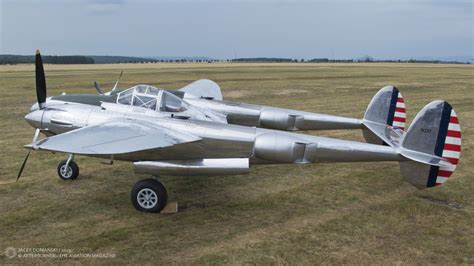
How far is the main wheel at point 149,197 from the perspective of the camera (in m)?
7.40

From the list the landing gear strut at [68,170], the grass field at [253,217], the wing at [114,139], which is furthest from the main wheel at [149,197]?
the landing gear strut at [68,170]

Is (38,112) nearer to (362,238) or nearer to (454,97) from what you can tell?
(362,238)

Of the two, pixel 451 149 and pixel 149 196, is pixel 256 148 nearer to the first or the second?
pixel 149 196

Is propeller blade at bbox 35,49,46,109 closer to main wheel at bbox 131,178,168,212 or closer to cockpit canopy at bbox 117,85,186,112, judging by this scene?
cockpit canopy at bbox 117,85,186,112

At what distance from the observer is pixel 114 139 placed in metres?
6.91

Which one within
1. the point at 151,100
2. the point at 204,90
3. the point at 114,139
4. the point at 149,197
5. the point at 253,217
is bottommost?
the point at 253,217

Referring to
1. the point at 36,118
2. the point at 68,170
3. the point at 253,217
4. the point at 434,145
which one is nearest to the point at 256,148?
the point at 253,217

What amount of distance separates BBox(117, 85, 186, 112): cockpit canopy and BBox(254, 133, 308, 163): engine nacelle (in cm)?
215

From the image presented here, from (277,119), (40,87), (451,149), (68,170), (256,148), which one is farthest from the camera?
(277,119)

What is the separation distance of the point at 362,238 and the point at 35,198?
654cm

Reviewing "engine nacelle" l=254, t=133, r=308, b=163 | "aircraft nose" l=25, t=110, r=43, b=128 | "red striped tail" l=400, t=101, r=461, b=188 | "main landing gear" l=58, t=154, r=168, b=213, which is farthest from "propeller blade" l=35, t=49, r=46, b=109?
"red striped tail" l=400, t=101, r=461, b=188

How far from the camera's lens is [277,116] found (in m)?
11.3

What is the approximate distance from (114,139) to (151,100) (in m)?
1.84

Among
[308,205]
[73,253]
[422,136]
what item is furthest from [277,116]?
[73,253]
